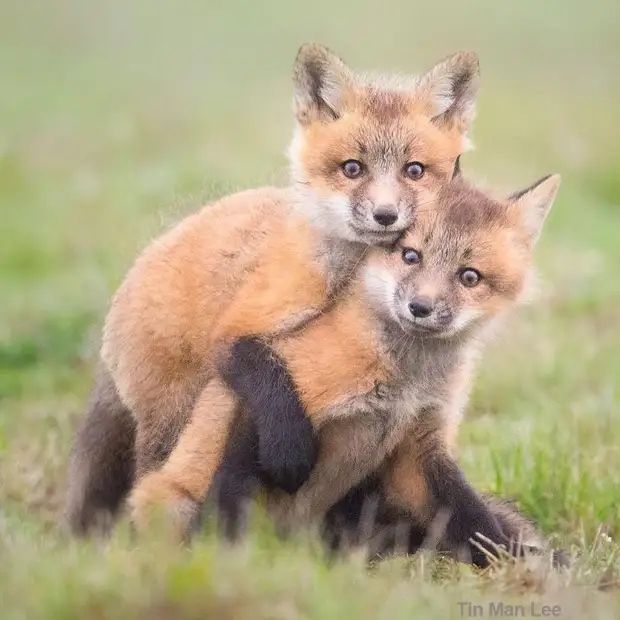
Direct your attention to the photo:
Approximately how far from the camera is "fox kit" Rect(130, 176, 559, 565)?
554cm

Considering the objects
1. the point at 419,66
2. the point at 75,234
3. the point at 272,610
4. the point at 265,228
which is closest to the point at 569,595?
the point at 272,610

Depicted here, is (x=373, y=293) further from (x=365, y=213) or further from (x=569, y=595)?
(x=569, y=595)

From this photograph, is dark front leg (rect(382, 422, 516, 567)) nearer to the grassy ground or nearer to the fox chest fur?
the fox chest fur

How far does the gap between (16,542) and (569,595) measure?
2.10m

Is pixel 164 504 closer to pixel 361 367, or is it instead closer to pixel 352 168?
pixel 361 367

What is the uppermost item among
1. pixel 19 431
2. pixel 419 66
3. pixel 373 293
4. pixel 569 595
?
pixel 419 66

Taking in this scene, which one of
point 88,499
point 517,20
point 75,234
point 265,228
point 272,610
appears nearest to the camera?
point 272,610

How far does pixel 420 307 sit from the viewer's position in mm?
5359

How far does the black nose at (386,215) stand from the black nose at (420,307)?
424 mm

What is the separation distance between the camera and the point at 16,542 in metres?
5.00

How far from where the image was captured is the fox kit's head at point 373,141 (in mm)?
5766

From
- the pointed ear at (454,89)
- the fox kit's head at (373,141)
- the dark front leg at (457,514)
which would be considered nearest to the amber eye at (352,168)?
the fox kit's head at (373,141)

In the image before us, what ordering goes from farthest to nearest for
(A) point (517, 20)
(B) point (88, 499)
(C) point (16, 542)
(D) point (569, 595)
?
(A) point (517, 20) → (B) point (88, 499) → (C) point (16, 542) → (D) point (569, 595)

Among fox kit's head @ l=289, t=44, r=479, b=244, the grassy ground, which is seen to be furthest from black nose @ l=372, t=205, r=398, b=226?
the grassy ground
